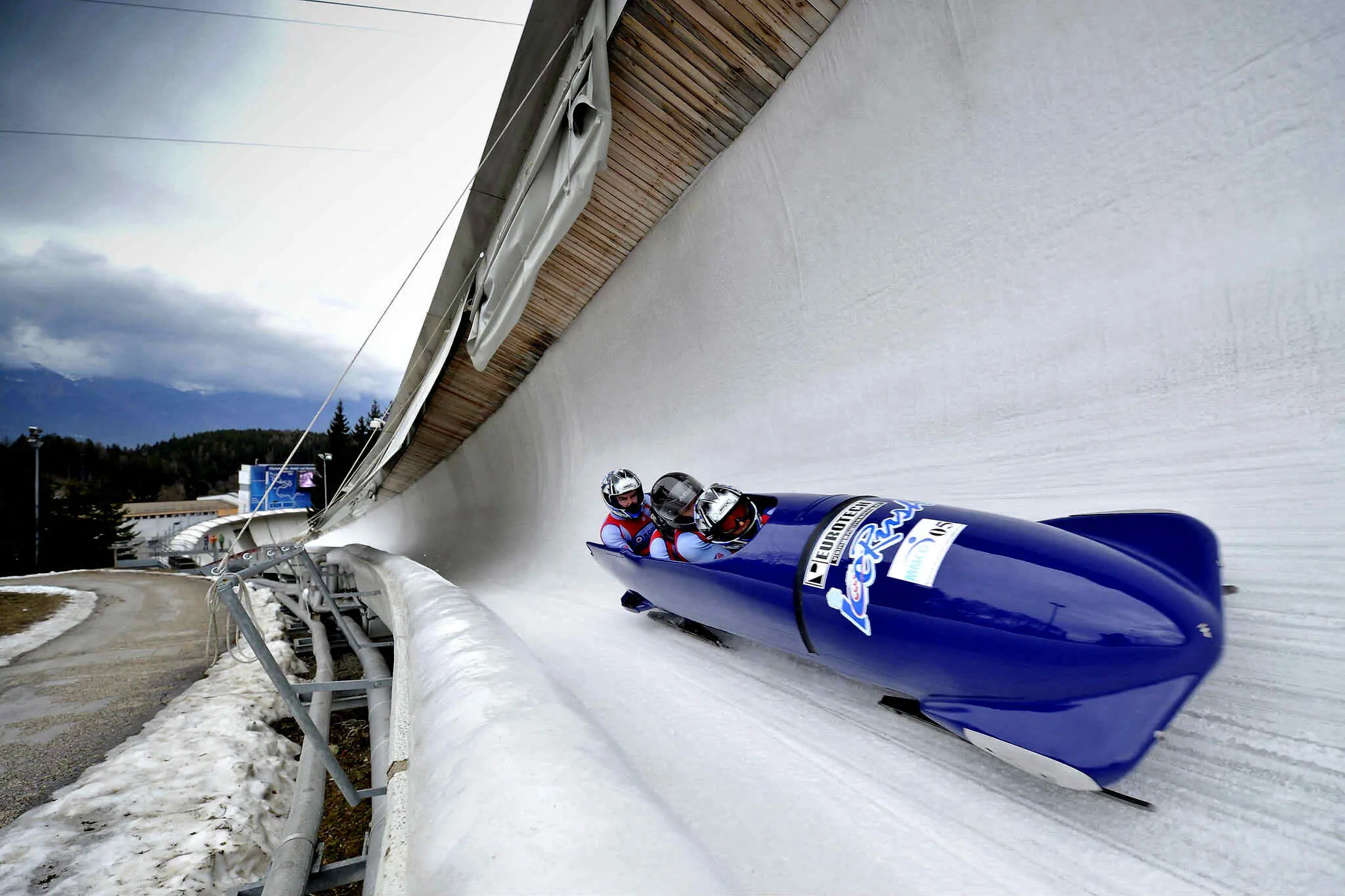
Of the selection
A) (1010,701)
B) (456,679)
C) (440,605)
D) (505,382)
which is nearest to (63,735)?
(440,605)

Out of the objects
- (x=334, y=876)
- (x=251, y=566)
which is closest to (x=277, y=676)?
(x=251, y=566)

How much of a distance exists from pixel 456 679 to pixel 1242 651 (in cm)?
181

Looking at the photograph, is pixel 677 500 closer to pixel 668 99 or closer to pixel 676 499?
pixel 676 499

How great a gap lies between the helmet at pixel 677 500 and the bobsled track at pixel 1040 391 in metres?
0.53

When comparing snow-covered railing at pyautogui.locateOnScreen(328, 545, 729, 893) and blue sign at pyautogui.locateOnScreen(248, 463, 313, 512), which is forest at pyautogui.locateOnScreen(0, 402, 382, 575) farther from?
snow-covered railing at pyautogui.locateOnScreen(328, 545, 729, 893)

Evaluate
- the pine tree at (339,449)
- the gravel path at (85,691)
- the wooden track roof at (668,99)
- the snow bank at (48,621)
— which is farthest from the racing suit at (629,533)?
the pine tree at (339,449)

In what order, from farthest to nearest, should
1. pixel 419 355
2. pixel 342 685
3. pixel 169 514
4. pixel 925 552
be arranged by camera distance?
pixel 169 514
pixel 419 355
pixel 342 685
pixel 925 552

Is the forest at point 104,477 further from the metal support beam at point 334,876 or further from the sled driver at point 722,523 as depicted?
the sled driver at point 722,523

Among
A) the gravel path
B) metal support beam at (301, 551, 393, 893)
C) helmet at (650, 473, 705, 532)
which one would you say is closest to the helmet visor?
helmet at (650, 473, 705, 532)

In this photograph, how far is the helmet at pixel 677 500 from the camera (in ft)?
8.20

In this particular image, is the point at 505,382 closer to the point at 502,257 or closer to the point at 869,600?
the point at 502,257

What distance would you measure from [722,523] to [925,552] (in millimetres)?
856

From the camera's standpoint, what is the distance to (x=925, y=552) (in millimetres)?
1495

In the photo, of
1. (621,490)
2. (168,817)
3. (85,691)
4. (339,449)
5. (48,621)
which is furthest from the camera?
(339,449)
